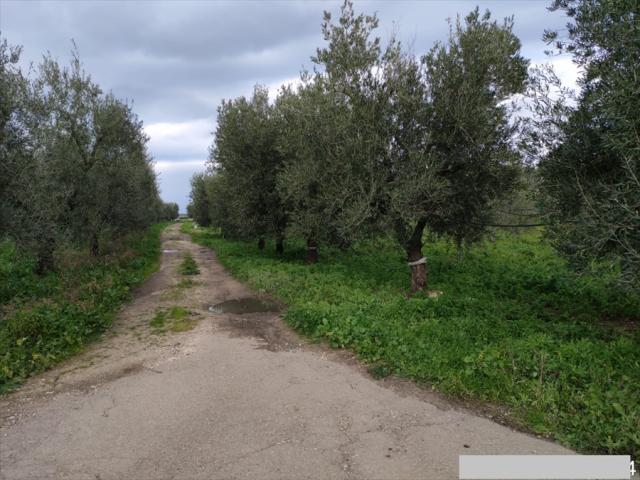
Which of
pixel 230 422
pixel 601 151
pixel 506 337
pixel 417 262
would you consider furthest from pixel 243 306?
pixel 601 151

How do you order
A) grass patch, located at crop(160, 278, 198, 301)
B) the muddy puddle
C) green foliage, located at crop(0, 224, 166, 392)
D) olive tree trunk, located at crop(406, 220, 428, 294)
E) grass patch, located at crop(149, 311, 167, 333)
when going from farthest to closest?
grass patch, located at crop(160, 278, 198, 301) → olive tree trunk, located at crop(406, 220, 428, 294) → the muddy puddle → grass patch, located at crop(149, 311, 167, 333) → green foliage, located at crop(0, 224, 166, 392)

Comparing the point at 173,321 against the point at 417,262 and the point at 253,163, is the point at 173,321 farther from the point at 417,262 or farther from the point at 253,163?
the point at 253,163

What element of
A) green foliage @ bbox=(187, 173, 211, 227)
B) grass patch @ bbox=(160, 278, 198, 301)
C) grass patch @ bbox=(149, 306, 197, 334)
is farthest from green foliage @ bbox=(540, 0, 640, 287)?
green foliage @ bbox=(187, 173, 211, 227)

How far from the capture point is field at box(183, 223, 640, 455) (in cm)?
520

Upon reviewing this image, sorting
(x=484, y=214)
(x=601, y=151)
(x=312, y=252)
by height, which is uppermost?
(x=601, y=151)

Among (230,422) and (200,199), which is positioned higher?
(200,199)

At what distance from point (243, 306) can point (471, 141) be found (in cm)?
868

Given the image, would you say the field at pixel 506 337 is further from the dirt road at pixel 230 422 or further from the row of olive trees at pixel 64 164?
the row of olive trees at pixel 64 164

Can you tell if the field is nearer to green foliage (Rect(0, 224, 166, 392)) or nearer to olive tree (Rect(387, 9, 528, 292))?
olive tree (Rect(387, 9, 528, 292))

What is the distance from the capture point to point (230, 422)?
5.30 meters

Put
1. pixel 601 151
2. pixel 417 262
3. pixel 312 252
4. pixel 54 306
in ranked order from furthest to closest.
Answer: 1. pixel 312 252
2. pixel 417 262
3. pixel 54 306
4. pixel 601 151

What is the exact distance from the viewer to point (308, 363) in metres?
7.62

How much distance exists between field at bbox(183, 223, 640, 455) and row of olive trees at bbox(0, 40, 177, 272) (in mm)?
7642

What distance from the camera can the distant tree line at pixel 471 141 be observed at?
651cm
